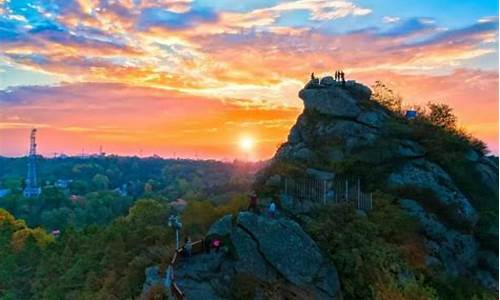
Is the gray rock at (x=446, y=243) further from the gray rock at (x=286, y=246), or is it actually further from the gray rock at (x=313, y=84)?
the gray rock at (x=313, y=84)

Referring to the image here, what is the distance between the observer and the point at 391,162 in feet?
60.7

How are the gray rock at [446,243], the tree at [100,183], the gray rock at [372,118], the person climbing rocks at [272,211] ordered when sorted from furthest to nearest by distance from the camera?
the tree at [100,183], the gray rock at [372,118], the gray rock at [446,243], the person climbing rocks at [272,211]

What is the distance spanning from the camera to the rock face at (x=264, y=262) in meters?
12.1

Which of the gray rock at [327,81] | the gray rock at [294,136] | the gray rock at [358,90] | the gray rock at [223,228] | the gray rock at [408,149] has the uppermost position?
the gray rock at [327,81]

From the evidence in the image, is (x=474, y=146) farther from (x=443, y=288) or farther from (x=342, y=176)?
(x=443, y=288)

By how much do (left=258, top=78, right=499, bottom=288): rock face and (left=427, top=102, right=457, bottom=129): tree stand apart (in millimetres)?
1390

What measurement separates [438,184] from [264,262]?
7.88 meters

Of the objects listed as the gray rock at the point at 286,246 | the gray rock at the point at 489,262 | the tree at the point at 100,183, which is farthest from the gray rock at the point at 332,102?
the tree at the point at 100,183

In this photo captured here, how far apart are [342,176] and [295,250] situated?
18.1 feet

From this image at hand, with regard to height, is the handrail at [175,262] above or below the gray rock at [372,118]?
below

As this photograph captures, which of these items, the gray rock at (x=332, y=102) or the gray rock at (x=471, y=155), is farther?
the gray rock at (x=332, y=102)

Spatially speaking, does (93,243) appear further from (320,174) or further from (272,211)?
(272,211)

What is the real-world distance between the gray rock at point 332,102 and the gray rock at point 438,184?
11.3ft

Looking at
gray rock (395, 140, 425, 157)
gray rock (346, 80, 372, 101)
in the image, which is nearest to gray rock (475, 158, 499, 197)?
gray rock (395, 140, 425, 157)
